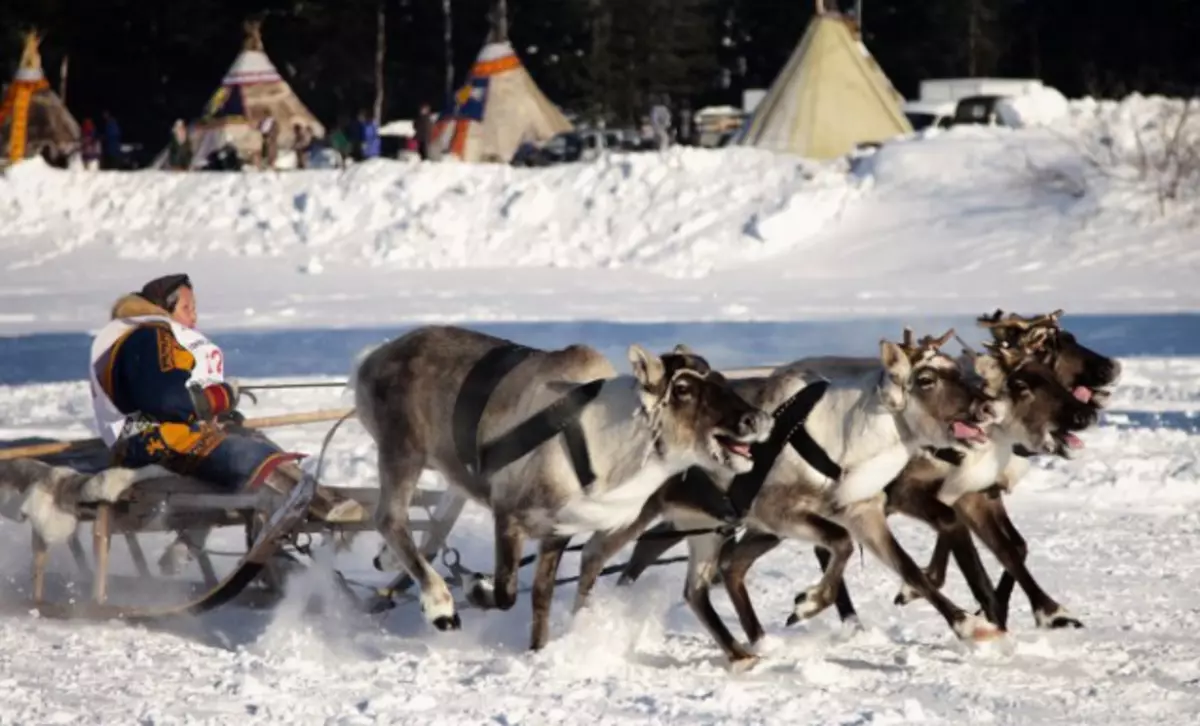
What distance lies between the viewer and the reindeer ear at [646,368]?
8.54 metres

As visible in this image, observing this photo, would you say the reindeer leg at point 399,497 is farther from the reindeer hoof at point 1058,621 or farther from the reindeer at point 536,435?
the reindeer hoof at point 1058,621

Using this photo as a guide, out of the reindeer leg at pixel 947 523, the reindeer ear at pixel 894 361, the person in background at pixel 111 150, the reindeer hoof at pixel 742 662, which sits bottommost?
the person in background at pixel 111 150

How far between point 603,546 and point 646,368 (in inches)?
40.0

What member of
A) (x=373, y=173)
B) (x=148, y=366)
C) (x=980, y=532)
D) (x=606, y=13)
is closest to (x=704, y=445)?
(x=980, y=532)

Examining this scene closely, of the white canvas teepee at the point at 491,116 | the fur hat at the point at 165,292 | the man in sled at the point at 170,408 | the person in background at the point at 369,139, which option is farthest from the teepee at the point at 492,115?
the man in sled at the point at 170,408

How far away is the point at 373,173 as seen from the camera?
36.1 meters

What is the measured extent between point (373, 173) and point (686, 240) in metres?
6.24

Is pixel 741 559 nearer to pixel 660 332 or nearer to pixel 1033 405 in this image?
pixel 1033 405

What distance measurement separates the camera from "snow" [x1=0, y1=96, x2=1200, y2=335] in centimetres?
2825

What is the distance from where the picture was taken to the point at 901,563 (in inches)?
356

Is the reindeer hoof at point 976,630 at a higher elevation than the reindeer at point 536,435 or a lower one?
lower

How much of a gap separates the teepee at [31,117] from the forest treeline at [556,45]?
9.20 m

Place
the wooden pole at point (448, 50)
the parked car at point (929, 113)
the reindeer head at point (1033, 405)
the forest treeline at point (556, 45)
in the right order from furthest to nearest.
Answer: the wooden pole at point (448, 50), the forest treeline at point (556, 45), the parked car at point (929, 113), the reindeer head at point (1033, 405)

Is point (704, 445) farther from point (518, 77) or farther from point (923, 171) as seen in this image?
point (518, 77)
